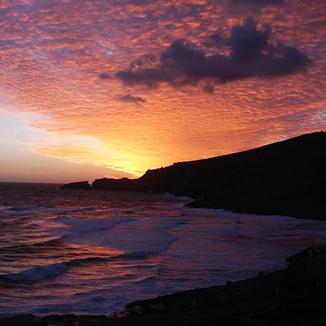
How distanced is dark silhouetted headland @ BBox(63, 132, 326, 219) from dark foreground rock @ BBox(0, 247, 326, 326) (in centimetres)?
4798

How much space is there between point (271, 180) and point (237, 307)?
274 feet

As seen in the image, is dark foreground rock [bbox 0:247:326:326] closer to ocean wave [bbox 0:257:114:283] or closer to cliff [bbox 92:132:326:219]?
ocean wave [bbox 0:257:114:283]

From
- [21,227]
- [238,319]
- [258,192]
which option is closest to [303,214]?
[258,192]

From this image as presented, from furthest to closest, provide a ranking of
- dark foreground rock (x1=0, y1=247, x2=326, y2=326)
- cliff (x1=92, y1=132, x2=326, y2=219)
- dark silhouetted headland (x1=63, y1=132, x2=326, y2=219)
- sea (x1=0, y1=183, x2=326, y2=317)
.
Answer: cliff (x1=92, y1=132, x2=326, y2=219)
dark silhouetted headland (x1=63, y1=132, x2=326, y2=219)
sea (x1=0, y1=183, x2=326, y2=317)
dark foreground rock (x1=0, y1=247, x2=326, y2=326)

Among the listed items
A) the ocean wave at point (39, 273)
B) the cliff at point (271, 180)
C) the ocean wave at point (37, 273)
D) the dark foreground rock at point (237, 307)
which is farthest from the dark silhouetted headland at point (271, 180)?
the dark foreground rock at point (237, 307)

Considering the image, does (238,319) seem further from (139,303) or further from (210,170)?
(210,170)

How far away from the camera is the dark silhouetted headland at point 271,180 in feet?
250

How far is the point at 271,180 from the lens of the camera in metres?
94.8

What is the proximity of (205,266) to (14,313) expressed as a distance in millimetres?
11465

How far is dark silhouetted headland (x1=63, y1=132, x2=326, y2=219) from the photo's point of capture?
76.1 metres

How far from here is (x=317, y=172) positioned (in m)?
88.9

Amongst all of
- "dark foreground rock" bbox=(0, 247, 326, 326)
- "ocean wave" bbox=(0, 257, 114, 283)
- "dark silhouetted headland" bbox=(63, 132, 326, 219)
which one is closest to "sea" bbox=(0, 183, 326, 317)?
"ocean wave" bbox=(0, 257, 114, 283)

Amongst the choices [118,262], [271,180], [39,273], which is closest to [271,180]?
[271,180]

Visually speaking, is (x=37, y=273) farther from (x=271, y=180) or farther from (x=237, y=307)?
(x=271, y=180)
